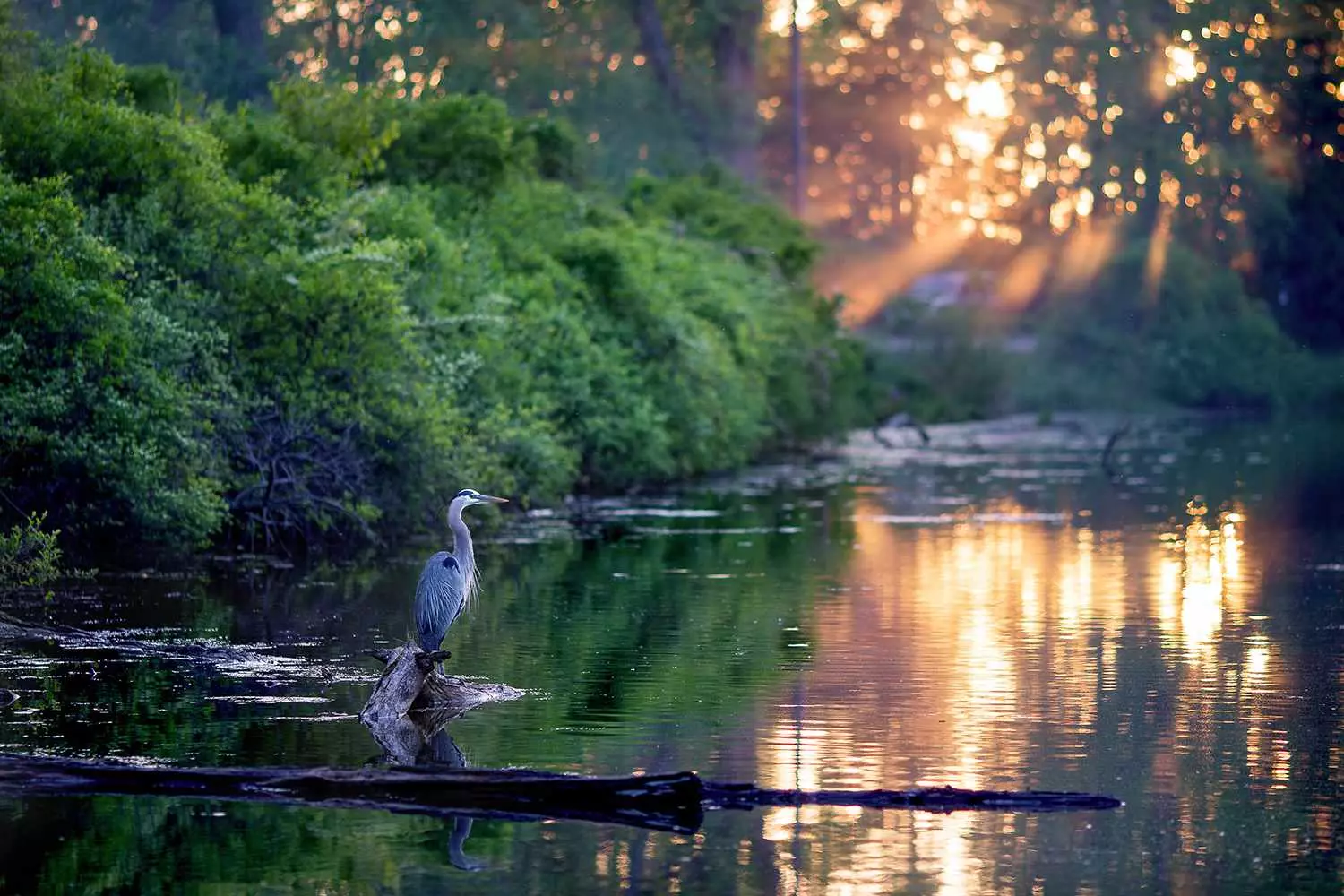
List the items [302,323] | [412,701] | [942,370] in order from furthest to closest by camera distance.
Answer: [942,370]
[302,323]
[412,701]

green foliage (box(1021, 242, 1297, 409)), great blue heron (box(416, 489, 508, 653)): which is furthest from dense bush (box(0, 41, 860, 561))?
green foliage (box(1021, 242, 1297, 409))

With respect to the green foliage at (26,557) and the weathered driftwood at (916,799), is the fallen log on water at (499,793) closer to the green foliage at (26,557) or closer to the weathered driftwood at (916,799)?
the weathered driftwood at (916,799)

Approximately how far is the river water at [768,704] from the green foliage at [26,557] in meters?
0.31

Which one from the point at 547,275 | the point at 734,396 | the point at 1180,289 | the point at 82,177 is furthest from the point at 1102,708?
the point at 1180,289

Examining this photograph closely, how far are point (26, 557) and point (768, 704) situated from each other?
9022mm

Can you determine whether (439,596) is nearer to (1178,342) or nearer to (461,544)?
(461,544)

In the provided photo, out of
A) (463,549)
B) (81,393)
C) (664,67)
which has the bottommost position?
(463,549)

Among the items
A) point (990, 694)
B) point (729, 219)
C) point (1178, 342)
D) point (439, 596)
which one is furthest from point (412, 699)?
point (1178, 342)

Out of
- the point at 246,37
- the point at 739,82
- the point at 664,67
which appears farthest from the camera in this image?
the point at 739,82

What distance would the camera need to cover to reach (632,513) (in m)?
36.1

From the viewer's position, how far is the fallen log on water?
12.8m

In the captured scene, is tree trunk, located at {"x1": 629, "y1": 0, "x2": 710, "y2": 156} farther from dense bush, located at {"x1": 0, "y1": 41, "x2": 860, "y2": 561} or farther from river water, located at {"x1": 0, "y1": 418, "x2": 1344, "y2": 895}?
river water, located at {"x1": 0, "y1": 418, "x2": 1344, "y2": 895}

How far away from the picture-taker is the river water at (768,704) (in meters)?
12.0

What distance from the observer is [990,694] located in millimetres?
17406
